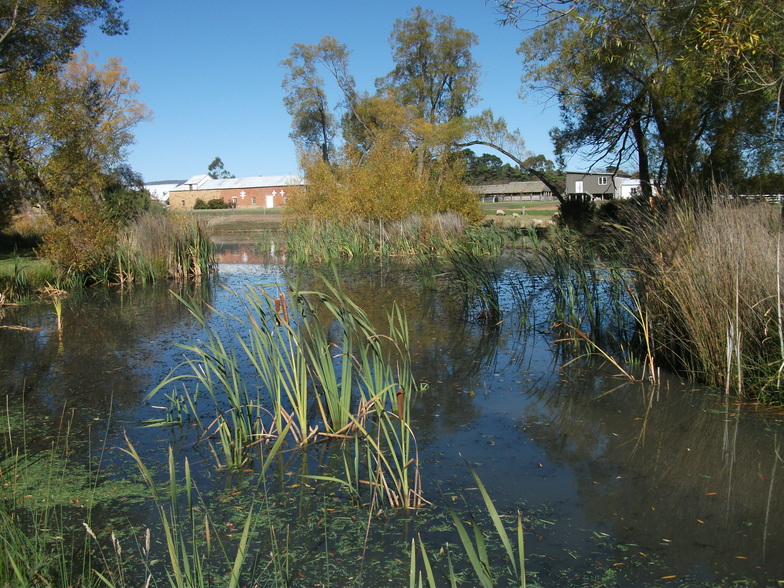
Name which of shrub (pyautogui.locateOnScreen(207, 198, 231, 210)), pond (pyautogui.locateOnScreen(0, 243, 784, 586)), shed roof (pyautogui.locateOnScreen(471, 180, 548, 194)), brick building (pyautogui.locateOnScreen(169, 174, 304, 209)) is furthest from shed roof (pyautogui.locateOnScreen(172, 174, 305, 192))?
pond (pyautogui.locateOnScreen(0, 243, 784, 586))

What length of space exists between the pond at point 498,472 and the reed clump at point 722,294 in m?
0.27

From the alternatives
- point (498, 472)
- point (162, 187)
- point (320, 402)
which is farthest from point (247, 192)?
point (498, 472)

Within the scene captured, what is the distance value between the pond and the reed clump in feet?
0.88

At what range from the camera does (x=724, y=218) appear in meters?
5.12

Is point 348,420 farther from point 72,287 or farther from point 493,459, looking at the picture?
point 72,287

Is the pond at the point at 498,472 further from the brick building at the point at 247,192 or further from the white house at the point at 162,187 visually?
the white house at the point at 162,187

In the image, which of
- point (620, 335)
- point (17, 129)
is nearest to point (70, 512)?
point (620, 335)

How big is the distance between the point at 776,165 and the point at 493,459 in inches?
500

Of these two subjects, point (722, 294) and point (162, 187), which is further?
point (162, 187)

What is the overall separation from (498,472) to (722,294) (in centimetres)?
233

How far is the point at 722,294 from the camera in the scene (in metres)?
4.87

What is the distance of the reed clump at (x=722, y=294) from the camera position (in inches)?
185

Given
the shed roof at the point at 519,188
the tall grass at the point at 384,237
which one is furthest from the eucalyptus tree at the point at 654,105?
the shed roof at the point at 519,188

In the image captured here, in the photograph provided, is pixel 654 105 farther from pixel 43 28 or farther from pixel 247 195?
pixel 247 195
